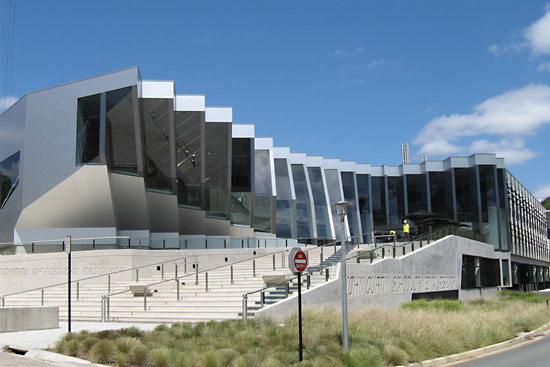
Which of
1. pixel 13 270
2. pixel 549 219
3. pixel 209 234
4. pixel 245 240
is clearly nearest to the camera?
pixel 13 270

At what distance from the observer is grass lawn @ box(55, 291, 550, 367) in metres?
11.7

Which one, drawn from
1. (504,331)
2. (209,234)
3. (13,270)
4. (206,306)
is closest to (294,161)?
(209,234)

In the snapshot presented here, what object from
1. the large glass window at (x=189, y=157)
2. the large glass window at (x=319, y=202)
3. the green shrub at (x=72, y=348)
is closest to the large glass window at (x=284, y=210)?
the large glass window at (x=319, y=202)

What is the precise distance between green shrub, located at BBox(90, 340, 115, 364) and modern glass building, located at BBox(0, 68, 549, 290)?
19.9 m

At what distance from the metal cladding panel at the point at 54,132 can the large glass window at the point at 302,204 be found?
28112mm

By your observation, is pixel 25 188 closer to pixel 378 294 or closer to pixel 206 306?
pixel 206 306

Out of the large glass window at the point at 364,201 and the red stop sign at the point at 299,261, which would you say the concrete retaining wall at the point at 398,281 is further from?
the large glass window at the point at 364,201

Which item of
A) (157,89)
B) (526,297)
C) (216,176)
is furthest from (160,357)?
(216,176)

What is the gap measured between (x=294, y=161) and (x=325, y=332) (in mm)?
45288

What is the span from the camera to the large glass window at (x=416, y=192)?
6181 cm

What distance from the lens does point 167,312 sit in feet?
70.8

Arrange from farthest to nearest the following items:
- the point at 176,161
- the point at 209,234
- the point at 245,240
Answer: the point at 209,234
the point at 176,161
the point at 245,240

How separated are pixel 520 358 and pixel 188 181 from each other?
32.1 meters

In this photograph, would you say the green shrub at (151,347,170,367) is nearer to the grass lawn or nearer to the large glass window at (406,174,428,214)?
the grass lawn
